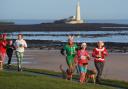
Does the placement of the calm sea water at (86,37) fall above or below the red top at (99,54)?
below

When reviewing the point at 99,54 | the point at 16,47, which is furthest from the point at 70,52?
the point at 16,47

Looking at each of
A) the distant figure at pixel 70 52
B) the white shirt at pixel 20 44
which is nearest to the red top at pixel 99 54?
the distant figure at pixel 70 52

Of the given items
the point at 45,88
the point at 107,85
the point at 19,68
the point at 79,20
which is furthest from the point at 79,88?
the point at 79,20

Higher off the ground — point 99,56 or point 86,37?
point 99,56

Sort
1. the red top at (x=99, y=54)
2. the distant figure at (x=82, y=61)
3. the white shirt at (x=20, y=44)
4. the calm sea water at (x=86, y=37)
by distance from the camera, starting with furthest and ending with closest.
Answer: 1. the calm sea water at (x=86, y=37)
2. the white shirt at (x=20, y=44)
3. the red top at (x=99, y=54)
4. the distant figure at (x=82, y=61)

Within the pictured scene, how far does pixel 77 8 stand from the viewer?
111 metres

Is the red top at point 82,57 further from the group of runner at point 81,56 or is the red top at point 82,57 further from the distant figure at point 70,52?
the distant figure at point 70,52

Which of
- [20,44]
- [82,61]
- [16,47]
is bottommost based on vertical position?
[82,61]

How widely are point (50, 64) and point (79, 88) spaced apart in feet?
47.6

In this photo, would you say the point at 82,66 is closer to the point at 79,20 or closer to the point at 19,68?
the point at 19,68

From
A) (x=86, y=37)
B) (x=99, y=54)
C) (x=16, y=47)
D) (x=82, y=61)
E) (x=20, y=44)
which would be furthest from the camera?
(x=86, y=37)

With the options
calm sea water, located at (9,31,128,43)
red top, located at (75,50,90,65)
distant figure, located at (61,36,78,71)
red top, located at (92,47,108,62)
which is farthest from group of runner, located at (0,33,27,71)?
calm sea water, located at (9,31,128,43)

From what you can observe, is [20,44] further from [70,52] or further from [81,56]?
[81,56]

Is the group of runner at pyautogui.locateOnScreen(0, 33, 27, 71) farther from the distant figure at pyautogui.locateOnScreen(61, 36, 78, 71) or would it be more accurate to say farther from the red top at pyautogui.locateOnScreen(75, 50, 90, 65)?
the red top at pyautogui.locateOnScreen(75, 50, 90, 65)
